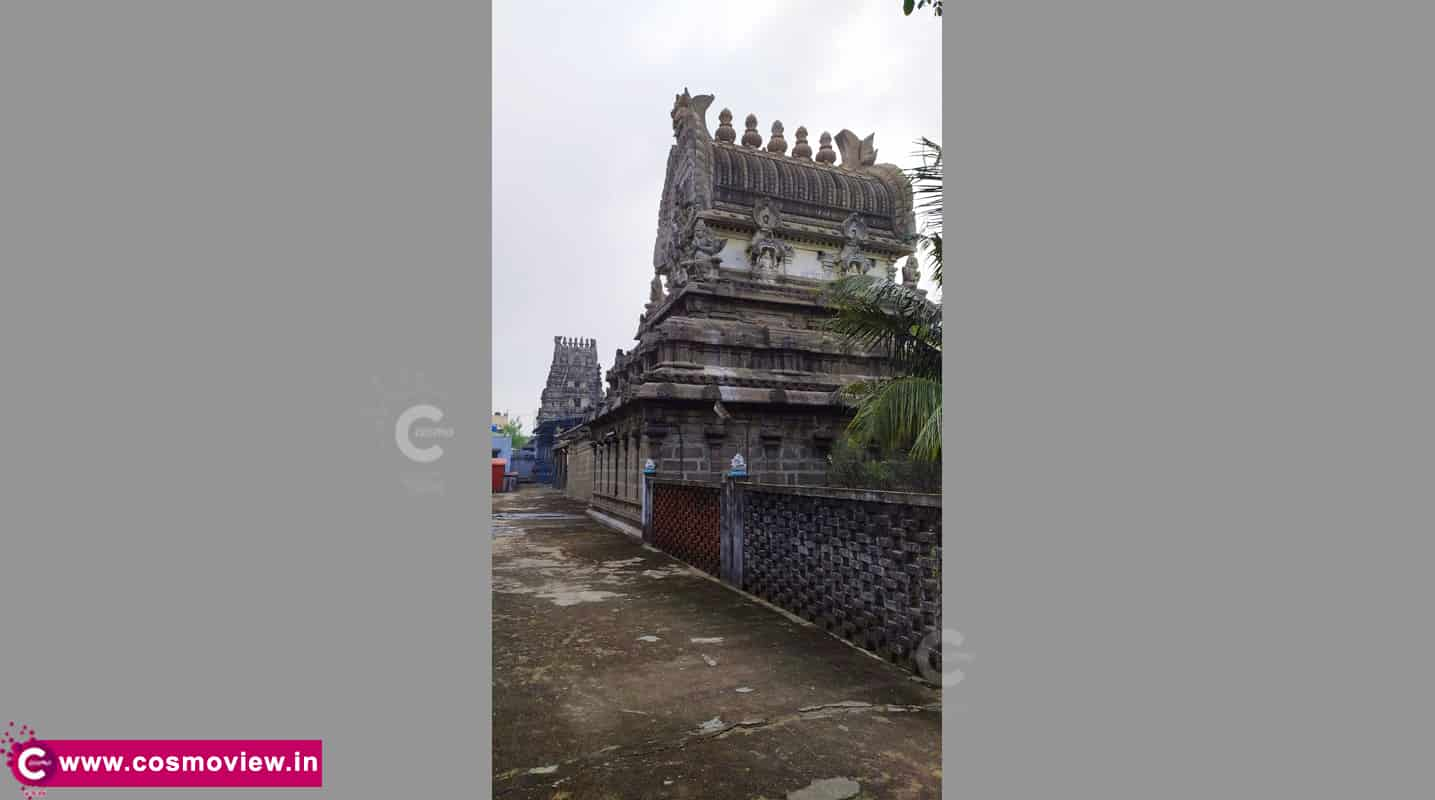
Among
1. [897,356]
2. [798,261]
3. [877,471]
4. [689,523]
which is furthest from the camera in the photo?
[798,261]

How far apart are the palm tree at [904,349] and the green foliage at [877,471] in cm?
335

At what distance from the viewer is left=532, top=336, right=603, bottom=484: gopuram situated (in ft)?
144

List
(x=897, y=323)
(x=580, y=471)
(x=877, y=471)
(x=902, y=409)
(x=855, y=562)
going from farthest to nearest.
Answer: (x=580, y=471) < (x=877, y=471) < (x=897, y=323) < (x=902, y=409) < (x=855, y=562)

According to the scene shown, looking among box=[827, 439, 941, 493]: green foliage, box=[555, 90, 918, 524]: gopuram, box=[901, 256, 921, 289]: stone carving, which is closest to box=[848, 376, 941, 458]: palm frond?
box=[827, 439, 941, 493]: green foliage

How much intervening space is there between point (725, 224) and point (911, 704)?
45.4ft

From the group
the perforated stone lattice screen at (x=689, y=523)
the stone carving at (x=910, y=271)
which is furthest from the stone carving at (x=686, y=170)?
the perforated stone lattice screen at (x=689, y=523)

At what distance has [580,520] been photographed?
54.1ft

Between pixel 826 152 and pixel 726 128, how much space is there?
338 cm

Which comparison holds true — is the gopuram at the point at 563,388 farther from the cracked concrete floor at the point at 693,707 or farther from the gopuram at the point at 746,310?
the cracked concrete floor at the point at 693,707

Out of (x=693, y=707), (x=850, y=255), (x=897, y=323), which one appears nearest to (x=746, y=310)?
(x=850, y=255)

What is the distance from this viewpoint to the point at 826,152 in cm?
2008

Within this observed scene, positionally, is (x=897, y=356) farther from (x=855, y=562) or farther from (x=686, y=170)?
(x=686, y=170)

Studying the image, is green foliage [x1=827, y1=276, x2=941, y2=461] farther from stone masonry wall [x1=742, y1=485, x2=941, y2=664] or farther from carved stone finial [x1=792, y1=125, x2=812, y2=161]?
carved stone finial [x1=792, y1=125, x2=812, y2=161]
